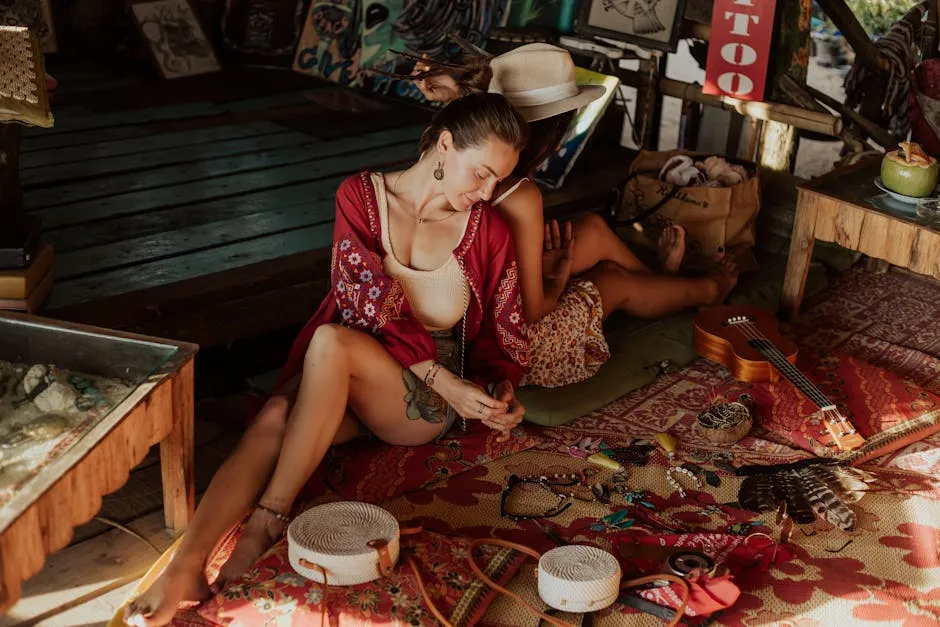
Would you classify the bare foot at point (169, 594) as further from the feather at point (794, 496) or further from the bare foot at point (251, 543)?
the feather at point (794, 496)

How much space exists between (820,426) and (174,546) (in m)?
1.93

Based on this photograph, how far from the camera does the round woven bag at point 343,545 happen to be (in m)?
2.45

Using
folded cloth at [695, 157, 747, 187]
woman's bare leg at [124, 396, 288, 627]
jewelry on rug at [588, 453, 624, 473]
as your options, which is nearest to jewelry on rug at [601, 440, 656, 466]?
jewelry on rug at [588, 453, 624, 473]

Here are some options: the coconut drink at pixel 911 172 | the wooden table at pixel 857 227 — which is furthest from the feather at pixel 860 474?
the coconut drink at pixel 911 172

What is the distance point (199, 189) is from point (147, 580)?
2.44 m

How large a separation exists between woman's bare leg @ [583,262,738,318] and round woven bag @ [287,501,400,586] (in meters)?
1.41

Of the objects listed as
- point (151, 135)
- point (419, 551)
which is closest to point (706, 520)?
point (419, 551)

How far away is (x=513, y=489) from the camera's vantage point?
305 cm

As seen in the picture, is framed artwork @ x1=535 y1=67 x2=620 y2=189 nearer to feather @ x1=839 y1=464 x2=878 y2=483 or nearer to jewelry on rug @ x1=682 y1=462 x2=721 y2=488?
jewelry on rug @ x1=682 y1=462 x2=721 y2=488

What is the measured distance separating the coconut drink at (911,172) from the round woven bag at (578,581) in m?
1.89

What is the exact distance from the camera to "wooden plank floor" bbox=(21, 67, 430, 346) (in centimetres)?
370

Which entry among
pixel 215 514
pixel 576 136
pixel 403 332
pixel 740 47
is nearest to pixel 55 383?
pixel 215 514

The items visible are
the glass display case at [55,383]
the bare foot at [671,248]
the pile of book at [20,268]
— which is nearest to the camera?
the glass display case at [55,383]

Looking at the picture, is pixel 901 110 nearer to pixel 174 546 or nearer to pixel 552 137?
pixel 552 137
